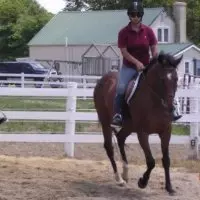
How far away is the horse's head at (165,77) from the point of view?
29.6 ft

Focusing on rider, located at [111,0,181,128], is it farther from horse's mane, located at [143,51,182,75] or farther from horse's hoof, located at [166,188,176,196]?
horse's hoof, located at [166,188,176,196]

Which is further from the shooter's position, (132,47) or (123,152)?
(123,152)

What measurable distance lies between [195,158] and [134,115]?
4021 millimetres

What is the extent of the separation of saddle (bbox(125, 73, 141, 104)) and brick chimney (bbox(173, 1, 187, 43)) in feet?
171

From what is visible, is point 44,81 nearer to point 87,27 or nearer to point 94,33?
point 94,33

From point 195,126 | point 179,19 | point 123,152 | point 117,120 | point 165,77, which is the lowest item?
point 195,126

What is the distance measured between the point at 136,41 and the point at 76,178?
233 centimetres

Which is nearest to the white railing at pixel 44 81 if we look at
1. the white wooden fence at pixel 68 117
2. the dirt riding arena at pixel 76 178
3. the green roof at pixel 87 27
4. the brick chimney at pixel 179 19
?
the white wooden fence at pixel 68 117

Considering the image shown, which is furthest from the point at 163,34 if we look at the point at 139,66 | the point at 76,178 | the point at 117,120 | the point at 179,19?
the point at 139,66

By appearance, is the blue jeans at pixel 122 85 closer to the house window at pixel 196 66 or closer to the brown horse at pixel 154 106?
the brown horse at pixel 154 106

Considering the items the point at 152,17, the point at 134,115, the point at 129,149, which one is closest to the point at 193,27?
the point at 152,17

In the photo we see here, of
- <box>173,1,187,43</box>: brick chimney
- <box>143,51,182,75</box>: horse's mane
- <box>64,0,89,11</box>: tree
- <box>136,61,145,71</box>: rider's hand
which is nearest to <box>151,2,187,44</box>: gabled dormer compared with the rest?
<box>173,1,187,43</box>: brick chimney

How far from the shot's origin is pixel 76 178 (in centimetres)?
1052

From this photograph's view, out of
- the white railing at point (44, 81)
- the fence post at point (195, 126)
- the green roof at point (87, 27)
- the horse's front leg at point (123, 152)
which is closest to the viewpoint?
the horse's front leg at point (123, 152)
